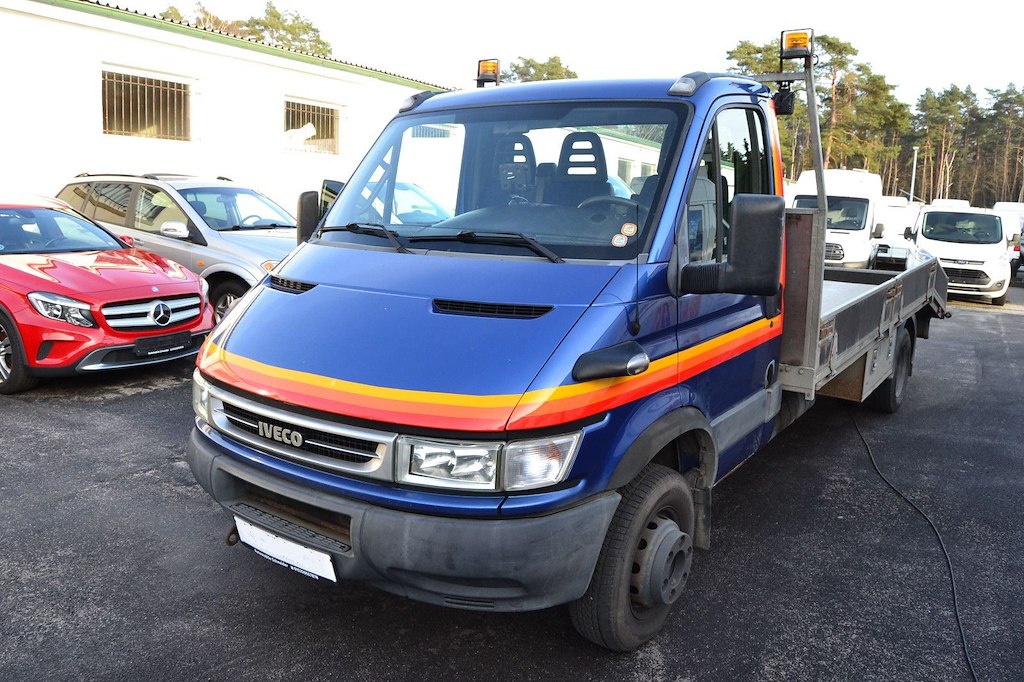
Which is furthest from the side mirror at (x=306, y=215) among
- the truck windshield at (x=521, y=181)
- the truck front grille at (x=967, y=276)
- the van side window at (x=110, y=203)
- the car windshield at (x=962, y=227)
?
the car windshield at (x=962, y=227)

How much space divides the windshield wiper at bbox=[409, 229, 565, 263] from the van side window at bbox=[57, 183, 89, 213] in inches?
313

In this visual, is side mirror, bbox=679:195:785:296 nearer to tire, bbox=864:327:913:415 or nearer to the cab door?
the cab door

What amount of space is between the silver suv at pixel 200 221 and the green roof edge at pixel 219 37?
483cm

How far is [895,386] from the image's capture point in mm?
6828

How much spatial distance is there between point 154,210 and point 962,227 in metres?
15.6

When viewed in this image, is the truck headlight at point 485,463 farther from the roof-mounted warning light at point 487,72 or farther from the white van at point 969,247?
the white van at point 969,247

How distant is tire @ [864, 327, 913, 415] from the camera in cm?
674

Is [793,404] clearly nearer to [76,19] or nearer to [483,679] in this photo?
[483,679]

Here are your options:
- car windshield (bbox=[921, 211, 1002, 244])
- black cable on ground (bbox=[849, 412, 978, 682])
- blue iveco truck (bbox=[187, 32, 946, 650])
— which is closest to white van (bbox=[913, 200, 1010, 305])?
car windshield (bbox=[921, 211, 1002, 244])

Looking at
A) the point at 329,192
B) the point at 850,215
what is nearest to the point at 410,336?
the point at 329,192

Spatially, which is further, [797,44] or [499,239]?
[797,44]

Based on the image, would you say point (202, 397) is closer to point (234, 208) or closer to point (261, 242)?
point (261, 242)

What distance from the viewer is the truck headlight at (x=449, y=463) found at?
8.68 feet

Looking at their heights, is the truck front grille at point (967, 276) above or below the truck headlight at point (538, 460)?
above
